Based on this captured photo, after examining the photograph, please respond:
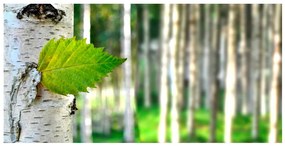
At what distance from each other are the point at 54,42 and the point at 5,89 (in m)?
0.06

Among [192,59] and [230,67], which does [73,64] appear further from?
[192,59]

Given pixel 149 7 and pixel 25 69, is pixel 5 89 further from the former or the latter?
pixel 149 7

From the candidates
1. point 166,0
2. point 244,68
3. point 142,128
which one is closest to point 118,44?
point 142,128

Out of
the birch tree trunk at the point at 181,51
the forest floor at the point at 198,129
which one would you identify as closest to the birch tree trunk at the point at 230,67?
the forest floor at the point at 198,129

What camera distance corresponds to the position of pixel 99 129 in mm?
7340

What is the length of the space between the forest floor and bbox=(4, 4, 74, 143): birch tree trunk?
15.5 feet

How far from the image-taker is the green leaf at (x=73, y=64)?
0.36 meters

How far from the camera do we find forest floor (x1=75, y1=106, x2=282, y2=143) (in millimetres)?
5551

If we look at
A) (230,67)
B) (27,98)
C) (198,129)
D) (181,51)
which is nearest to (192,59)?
(181,51)

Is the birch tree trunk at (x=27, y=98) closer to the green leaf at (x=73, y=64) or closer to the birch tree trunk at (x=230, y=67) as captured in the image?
the green leaf at (x=73, y=64)

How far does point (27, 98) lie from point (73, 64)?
5 cm

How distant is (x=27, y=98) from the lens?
0.38m

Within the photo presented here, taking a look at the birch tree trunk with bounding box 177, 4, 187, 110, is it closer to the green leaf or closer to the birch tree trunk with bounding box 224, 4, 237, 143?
the birch tree trunk with bounding box 224, 4, 237, 143

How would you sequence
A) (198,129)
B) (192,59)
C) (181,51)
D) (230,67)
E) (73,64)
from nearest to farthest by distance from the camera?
(73,64) → (230,67) → (192,59) → (181,51) → (198,129)
